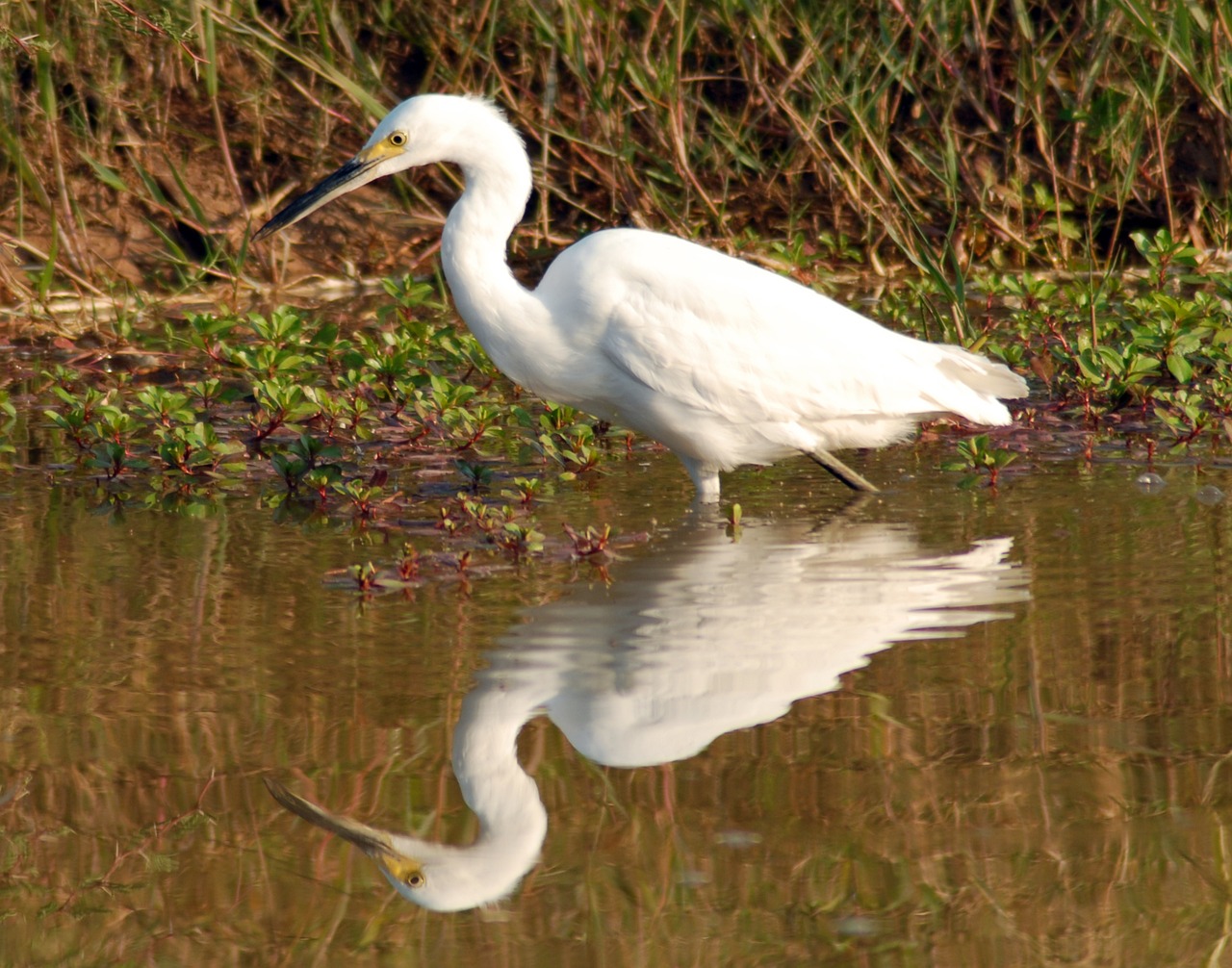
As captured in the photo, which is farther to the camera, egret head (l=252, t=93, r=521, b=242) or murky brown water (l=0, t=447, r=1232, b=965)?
egret head (l=252, t=93, r=521, b=242)

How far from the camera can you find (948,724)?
280 centimetres

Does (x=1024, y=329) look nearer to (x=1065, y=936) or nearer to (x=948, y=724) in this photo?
(x=948, y=724)

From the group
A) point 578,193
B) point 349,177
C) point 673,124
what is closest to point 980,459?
point 349,177

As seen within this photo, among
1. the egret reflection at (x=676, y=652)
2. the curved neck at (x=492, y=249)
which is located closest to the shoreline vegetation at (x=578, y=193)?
the curved neck at (x=492, y=249)

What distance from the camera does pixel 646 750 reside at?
2.74 m

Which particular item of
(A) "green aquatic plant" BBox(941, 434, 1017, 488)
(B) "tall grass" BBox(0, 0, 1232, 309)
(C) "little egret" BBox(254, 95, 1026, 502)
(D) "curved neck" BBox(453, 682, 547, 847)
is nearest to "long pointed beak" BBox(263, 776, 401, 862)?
(D) "curved neck" BBox(453, 682, 547, 847)

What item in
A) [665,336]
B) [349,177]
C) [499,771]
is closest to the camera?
[499,771]

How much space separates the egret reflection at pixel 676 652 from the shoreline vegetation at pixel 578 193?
98 centimetres

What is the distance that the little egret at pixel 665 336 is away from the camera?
14.0 ft

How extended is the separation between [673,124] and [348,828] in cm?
485

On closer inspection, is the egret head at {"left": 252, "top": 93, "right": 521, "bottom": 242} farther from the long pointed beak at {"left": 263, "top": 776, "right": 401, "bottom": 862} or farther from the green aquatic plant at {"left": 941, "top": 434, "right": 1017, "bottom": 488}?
the long pointed beak at {"left": 263, "top": 776, "right": 401, "bottom": 862}

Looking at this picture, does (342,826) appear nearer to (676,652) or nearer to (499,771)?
(499,771)

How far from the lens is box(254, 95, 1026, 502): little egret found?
14.0 feet

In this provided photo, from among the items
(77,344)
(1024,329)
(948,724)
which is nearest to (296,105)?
(77,344)
